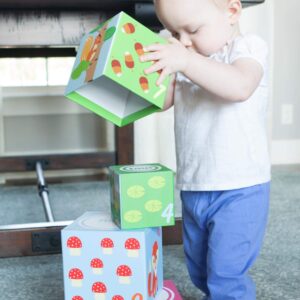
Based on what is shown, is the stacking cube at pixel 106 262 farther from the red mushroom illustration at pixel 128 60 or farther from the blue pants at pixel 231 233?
the red mushroom illustration at pixel 128 60

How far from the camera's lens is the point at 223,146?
0.77 m

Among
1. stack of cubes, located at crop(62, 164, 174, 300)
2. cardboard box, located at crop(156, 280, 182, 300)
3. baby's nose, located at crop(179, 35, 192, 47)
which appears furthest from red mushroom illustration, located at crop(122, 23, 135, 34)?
cardboard box, located at crop(156, 280, 182, 300)

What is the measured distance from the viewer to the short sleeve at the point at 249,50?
72 centimetres

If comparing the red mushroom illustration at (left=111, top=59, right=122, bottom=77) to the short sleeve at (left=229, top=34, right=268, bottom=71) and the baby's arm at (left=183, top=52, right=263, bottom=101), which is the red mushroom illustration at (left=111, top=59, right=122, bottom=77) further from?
the short sleeve at (left=229, top=34, right=268, bottom=71)

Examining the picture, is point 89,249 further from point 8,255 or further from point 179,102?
point 8,255

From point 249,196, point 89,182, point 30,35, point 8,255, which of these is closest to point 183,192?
point 249,196

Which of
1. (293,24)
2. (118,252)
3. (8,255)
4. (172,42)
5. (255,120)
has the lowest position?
(8,255)

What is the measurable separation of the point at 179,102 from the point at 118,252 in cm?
27

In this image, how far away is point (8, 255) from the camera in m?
1.11

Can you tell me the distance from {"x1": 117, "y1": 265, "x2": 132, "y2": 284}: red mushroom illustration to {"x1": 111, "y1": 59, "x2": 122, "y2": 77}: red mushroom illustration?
0.31 metres

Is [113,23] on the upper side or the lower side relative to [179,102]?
upper

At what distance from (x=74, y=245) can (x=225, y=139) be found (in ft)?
0.94

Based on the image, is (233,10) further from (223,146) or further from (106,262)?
(106,262)

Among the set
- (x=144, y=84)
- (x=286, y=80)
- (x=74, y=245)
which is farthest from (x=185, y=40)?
(x=286, y=80)
